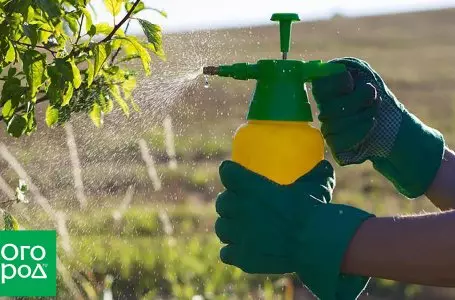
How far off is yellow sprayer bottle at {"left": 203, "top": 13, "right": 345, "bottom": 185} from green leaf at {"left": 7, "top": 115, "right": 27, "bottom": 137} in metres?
0.68

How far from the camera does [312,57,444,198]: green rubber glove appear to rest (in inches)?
82.9

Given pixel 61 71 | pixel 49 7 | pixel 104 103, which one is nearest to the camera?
pixel 49 7

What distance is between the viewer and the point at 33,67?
2.35 meters

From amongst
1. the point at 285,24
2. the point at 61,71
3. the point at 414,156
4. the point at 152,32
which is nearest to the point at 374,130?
the point at 414,156

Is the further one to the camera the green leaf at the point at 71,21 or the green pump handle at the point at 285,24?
the green leaf at the point at 71,21

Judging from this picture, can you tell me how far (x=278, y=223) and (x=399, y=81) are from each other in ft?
35.7

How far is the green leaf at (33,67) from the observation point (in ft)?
7.68

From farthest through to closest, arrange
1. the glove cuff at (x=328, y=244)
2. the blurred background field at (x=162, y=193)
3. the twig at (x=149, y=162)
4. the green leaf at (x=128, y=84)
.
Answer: the twig at (x=149, y=162) → the blurred background field at (x=162, y=193) → the green leaf at (x=128, y=84) → the glove cuff at (x=328, y=244)

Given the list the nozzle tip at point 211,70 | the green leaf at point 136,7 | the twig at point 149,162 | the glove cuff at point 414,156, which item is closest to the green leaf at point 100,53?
the green leaf at point 136,7

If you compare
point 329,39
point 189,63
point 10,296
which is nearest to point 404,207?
point 10,296

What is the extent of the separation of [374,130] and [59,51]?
0.76 m

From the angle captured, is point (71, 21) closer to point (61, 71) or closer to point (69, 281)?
point (61, 71)

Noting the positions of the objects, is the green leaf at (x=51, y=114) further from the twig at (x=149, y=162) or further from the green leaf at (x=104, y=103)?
the twig at (x=149, y=162)

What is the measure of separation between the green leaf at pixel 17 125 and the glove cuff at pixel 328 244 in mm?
945
